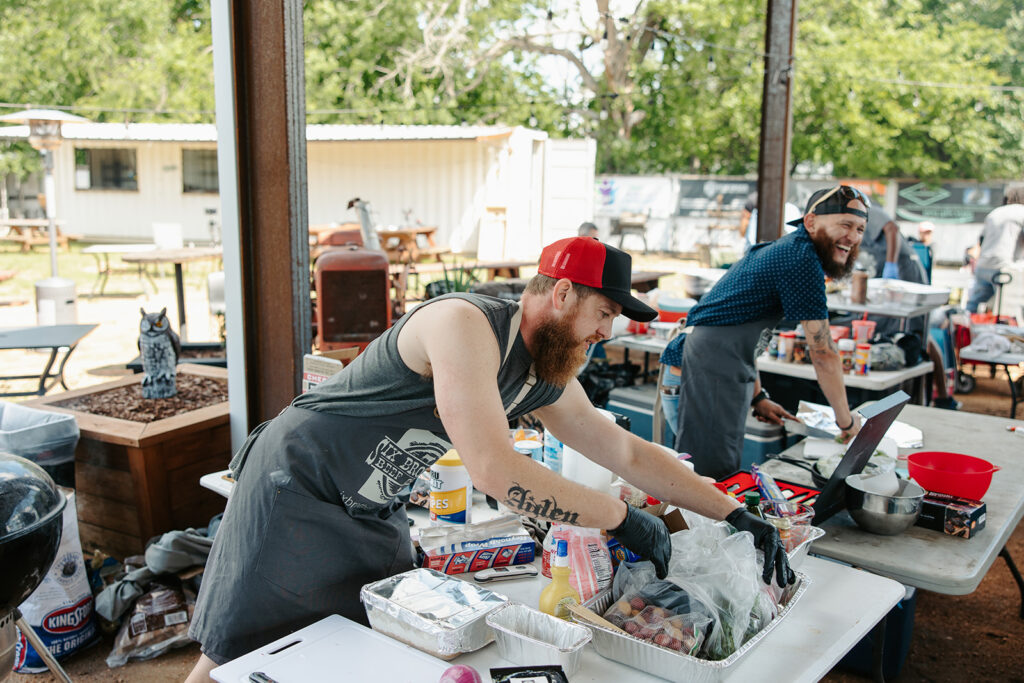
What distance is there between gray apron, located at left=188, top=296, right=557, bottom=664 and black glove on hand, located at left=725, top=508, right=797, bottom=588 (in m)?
0.65

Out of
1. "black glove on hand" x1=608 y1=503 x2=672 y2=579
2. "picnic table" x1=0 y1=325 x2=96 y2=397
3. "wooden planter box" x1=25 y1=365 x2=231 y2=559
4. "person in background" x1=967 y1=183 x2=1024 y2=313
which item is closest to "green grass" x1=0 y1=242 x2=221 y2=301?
"picnic table" x1=0 y1=325 x2=96 y2=397

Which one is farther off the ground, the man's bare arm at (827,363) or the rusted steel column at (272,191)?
the rusted steel column at (272,191)

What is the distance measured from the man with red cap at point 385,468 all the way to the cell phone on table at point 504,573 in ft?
0.65

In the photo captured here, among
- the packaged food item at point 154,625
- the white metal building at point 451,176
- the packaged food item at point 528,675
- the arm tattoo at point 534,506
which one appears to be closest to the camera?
the packaged food item at point 528,675

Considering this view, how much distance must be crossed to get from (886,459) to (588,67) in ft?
66.8

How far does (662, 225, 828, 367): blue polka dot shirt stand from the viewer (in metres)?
3.43

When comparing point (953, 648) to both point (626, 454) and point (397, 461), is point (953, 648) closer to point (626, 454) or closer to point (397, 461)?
point (626, 454)

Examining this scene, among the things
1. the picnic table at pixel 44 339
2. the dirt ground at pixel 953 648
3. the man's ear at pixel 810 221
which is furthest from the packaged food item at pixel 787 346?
the picnic table at pixel 44 339

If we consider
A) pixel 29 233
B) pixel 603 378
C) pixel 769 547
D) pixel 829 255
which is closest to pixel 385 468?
pixel 769 547

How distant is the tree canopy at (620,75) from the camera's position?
67.7ft

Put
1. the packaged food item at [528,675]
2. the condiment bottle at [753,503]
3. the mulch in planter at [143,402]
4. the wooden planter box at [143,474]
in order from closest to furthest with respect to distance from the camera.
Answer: the packaged food item at [528,675]
the condiment bottle at [753,503]
the wooden planter box at [143,474]
the mulch in planter at [143,402]

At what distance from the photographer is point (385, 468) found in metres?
1.95

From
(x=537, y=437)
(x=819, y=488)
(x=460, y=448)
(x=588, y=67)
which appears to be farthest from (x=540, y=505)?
(x=588, y=67)

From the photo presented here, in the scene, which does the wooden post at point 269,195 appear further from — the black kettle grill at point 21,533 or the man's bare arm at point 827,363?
the man's bare arm at point 827,363
